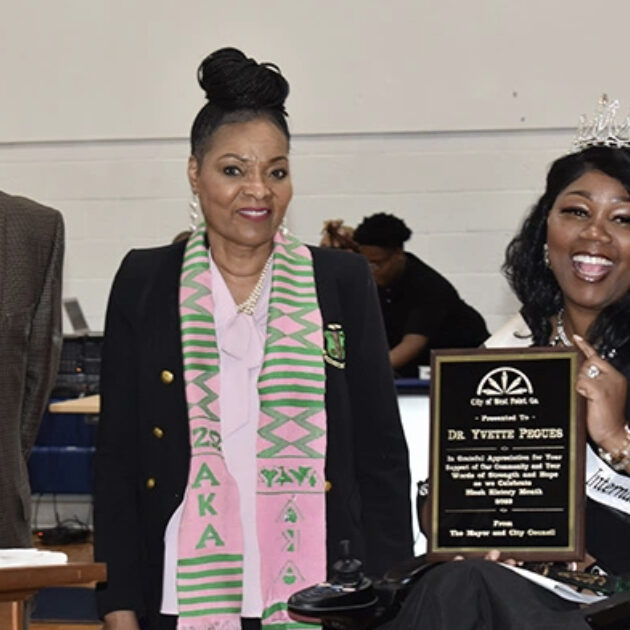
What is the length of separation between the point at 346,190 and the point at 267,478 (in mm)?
5769

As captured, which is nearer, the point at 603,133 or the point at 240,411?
the point at 240,411

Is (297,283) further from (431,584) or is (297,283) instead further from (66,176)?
(66,176)

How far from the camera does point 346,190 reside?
8.09 meters

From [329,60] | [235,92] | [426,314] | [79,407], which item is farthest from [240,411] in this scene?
[329,60]

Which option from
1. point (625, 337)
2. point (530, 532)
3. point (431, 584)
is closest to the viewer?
point (431, 584)

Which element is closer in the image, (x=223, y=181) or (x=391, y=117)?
(x=223, y=181)

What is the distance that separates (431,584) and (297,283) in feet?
2.43

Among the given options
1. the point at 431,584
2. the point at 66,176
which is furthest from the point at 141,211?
the point at 431,584

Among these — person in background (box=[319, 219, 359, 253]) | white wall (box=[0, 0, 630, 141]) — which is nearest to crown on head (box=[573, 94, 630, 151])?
person in background (box=[319, 219, 359, 253])

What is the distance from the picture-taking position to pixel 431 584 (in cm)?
190

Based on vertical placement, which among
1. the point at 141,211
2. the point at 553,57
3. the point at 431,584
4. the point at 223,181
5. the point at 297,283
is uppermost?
the point at 553,57

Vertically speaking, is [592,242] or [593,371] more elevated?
[592,242]

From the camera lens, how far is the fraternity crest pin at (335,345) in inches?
98.4

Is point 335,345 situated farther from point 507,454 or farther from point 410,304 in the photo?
point 410,304
